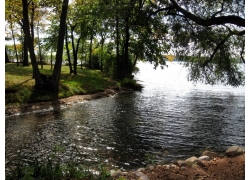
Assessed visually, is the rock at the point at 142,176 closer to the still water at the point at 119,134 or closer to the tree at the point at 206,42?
the still water at the point at 119,134

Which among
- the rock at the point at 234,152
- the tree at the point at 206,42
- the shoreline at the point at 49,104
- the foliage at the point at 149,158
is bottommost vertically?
the foliage at the point at 149,158

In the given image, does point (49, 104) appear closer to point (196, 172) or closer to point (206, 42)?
point (206, 42)

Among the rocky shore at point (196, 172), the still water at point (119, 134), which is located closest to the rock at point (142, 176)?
the rocky shore at point (196, 172)

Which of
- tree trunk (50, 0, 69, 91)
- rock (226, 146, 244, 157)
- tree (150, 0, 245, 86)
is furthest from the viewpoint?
tree trunk (50, 0, 69, 91)

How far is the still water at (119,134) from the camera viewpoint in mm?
7582

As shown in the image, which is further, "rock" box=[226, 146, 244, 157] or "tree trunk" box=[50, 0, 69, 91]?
"tree trunk" box=[50, 0, 69, 91]

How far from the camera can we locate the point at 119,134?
1022 cm

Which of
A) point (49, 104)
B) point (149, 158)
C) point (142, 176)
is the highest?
point (49, 104)

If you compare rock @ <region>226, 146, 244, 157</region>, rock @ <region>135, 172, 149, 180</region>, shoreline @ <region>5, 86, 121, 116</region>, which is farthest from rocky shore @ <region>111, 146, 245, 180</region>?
shoreline @ <region>5, 86, 121, 116</region>

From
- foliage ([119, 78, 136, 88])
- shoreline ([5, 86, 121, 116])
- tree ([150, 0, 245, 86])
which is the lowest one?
shoreline ([5, 86, 121, 116])

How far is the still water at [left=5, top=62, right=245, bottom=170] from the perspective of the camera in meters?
7.58

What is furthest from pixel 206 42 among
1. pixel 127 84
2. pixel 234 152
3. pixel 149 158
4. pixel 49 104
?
pixel 127 84

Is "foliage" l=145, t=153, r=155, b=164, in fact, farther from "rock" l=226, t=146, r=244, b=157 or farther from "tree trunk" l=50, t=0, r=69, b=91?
"tree trunk" l=50, t=0, r=69, b=91

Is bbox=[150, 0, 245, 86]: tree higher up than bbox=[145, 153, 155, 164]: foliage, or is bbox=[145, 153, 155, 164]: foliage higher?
bbox=[150, 0, 245, 86]: tree
